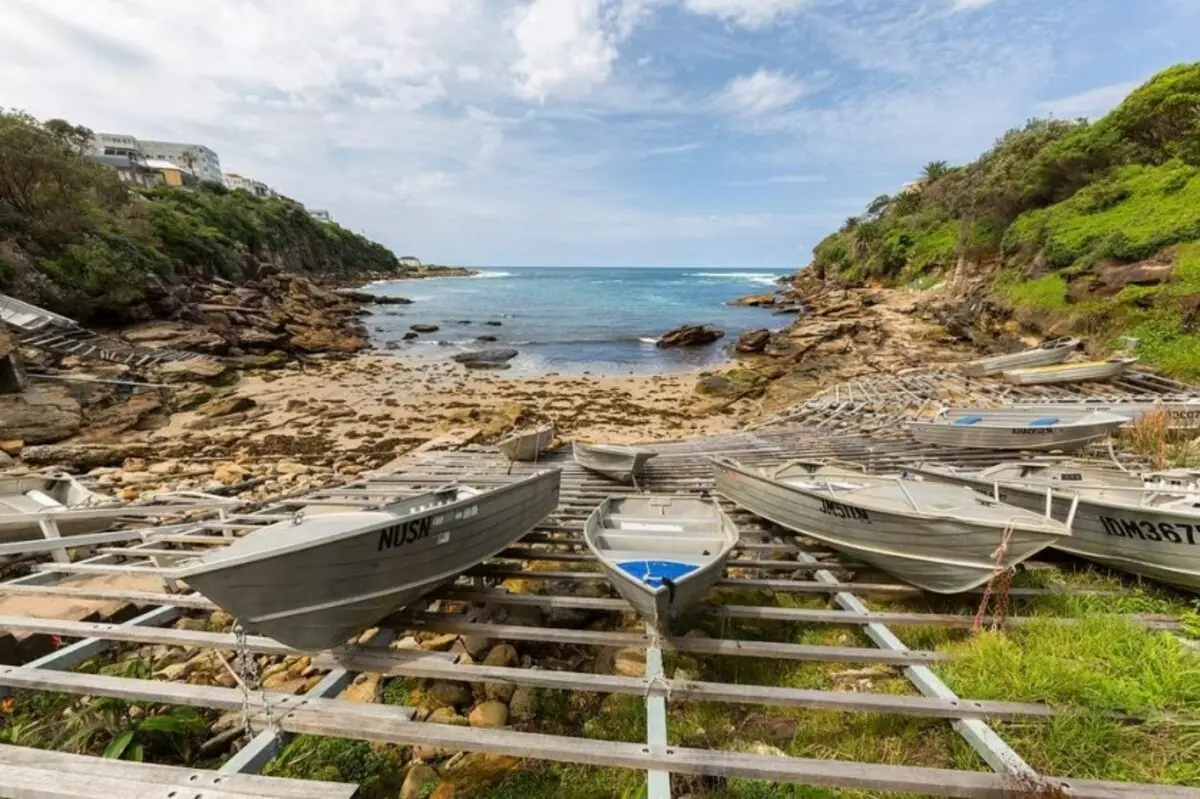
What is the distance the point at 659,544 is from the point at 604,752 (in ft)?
7.57

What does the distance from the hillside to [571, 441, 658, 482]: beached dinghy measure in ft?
52.1

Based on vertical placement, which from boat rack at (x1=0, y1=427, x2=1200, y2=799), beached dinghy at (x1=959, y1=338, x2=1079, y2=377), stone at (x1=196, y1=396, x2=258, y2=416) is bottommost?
boat rack at (x1=0, y1=427, x2=1200, y2=799)

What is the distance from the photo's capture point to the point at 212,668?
4.91m

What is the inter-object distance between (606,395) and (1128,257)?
20.5 meters

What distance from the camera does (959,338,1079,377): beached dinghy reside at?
1639 cm

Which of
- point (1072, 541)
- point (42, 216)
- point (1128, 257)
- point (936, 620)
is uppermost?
point (42, 216)

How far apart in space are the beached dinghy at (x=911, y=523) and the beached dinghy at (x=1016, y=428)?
477 centimetres

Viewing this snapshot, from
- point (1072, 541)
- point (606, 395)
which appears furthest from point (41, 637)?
point (606, 395)

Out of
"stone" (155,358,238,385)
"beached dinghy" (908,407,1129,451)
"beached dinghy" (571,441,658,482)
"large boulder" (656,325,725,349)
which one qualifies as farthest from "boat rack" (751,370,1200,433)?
"stone" (155,358,238,385)

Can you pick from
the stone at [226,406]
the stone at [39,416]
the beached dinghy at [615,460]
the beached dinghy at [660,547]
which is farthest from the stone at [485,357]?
the beached dinghy at [660,547]

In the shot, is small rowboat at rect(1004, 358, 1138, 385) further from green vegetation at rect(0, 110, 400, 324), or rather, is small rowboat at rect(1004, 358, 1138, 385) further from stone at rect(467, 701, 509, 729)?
green vegetation at rect(0, 110, 400, 324)

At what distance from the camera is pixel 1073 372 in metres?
14.1

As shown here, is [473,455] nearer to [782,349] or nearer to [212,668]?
→ [212,668]

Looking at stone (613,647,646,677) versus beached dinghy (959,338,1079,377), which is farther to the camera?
beached dinghy (959,338,1079,377)
